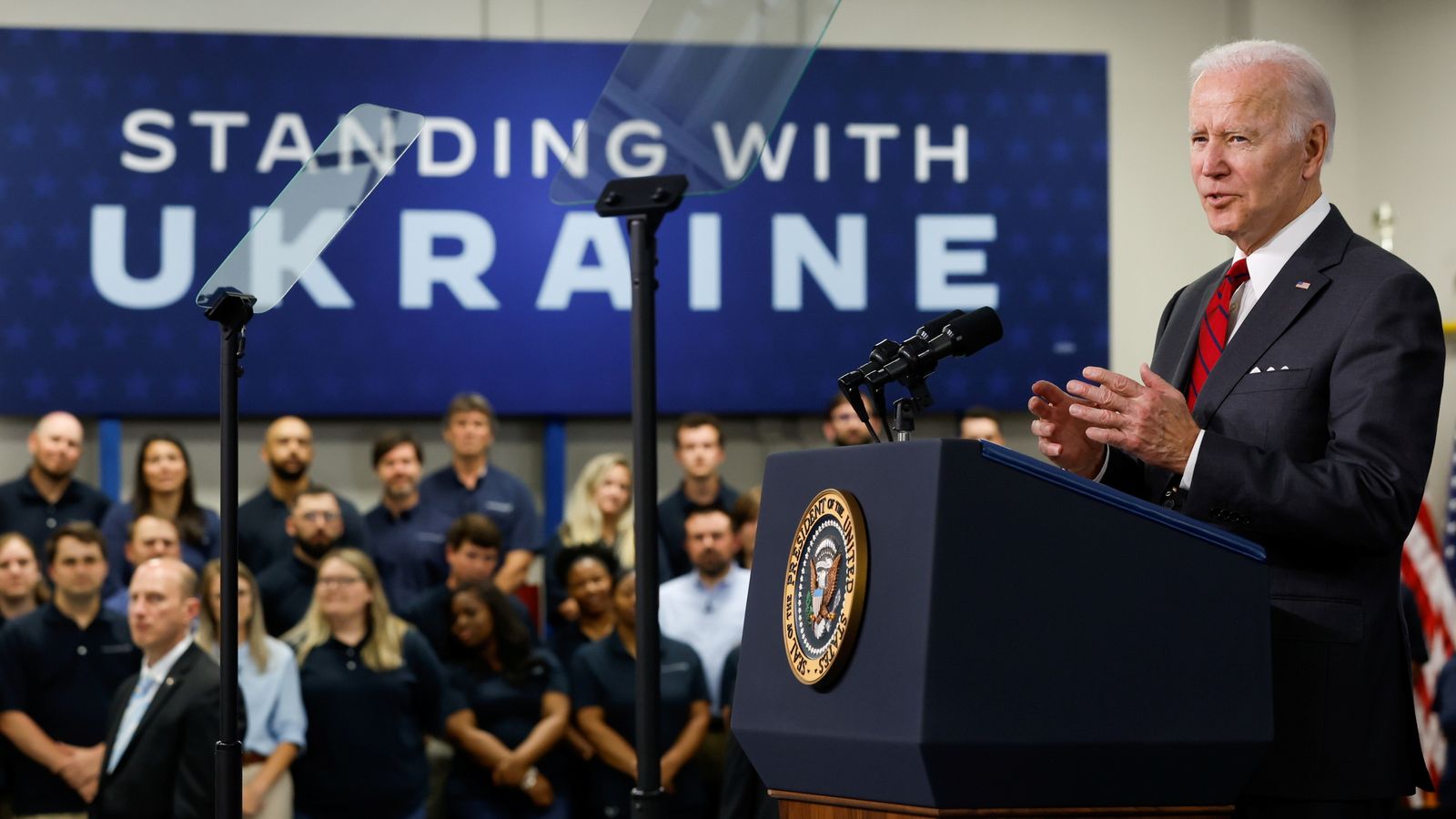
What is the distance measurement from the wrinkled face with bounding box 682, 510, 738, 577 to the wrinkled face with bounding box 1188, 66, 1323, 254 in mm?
4314

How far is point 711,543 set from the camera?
20.6 ft

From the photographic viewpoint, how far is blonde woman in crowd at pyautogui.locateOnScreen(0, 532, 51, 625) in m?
6.12

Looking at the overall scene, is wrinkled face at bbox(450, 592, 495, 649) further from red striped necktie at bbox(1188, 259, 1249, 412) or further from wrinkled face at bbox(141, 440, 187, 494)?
red striped necktie at bbox(1188, 259, 1249, 412)

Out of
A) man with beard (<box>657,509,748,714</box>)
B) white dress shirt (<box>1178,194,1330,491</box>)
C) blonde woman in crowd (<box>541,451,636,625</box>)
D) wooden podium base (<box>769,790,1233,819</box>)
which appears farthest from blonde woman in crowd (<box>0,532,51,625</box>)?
white dress shirt (<box>1178,194,1330,491</box>)

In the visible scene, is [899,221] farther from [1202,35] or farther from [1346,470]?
[1346,470]

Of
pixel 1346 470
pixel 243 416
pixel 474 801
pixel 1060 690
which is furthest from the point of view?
pixel 243 416

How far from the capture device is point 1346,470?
177 centimetres

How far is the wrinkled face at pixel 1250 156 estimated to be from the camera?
2.03 m

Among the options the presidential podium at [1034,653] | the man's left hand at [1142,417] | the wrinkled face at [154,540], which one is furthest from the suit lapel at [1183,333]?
the wrinkled face at [154,540]

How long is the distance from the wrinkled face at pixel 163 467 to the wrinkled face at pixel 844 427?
265cm

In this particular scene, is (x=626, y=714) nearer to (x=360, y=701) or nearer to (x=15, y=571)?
(x=360, y=701)

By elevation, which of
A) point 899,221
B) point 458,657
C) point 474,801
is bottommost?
point 474,801

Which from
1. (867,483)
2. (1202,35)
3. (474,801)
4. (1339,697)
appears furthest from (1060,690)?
(1202,35)

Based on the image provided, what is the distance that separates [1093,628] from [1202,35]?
7.94 metres
